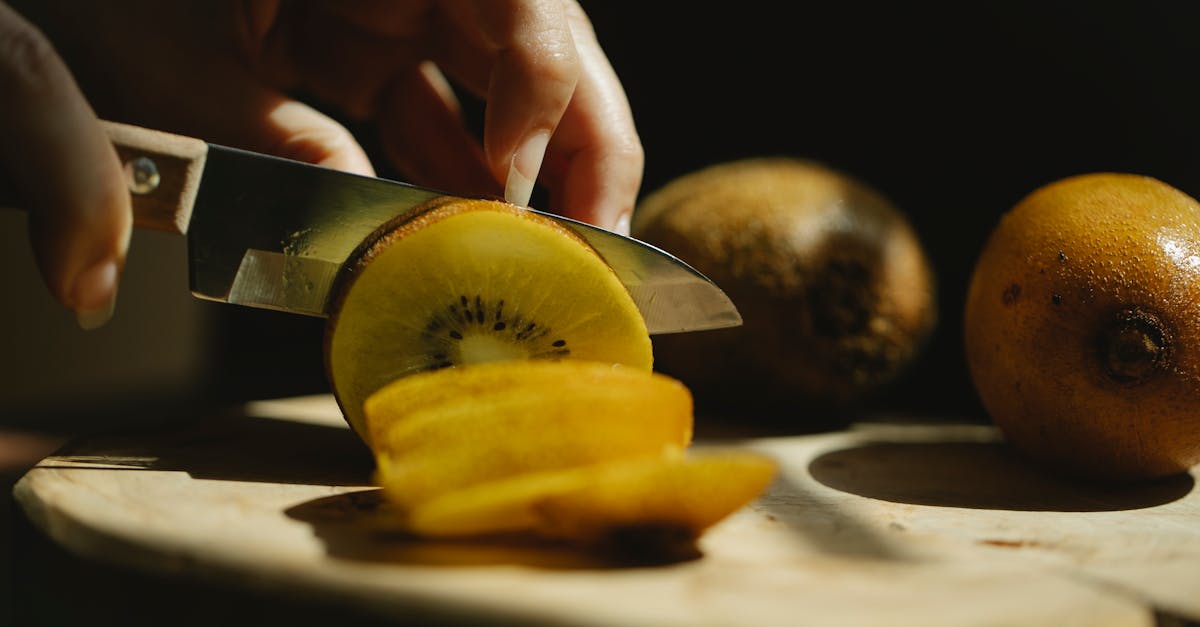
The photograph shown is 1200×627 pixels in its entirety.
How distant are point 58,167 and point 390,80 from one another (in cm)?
98

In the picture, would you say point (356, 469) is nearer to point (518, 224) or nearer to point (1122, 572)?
point (518, 224)

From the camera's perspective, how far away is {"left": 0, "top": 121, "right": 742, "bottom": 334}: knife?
104cm

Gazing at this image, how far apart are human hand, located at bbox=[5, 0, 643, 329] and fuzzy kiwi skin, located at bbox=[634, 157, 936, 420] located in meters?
0.25

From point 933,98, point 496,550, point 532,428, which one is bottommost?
point 496,550

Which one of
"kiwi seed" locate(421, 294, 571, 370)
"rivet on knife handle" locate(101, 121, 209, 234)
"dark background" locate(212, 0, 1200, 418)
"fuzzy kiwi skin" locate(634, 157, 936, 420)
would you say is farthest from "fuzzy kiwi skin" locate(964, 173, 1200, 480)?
"rivet on knife handle" locate(101, 121, 209, 234)

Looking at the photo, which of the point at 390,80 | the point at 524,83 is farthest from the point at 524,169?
the point at 390,80

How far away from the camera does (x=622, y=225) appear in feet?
4.59

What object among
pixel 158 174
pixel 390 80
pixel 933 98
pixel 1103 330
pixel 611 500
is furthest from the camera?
pixel 933 98

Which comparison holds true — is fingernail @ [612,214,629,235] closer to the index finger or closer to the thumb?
the index finger

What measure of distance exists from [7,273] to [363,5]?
7.49 ft

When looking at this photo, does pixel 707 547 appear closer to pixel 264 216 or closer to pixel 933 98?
pixel 264 216

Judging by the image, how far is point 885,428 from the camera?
169 centimetres

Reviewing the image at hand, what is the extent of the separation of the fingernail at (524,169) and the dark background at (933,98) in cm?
116

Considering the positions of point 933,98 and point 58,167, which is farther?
point 933,98
